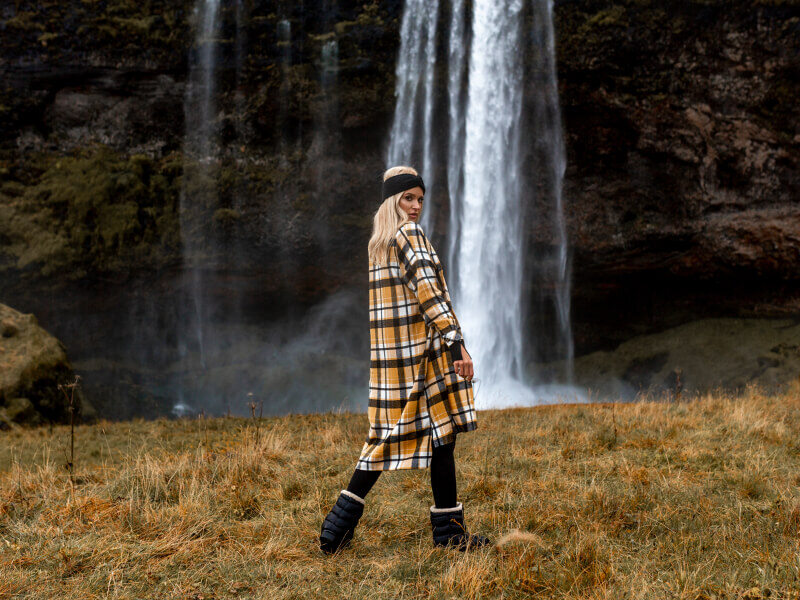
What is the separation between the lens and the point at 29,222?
19234 mm

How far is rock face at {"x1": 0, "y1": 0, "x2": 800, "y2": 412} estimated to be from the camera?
16891 millimetres

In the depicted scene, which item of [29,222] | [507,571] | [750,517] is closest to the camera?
[507,571]

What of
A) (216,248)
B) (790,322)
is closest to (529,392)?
(790,322)

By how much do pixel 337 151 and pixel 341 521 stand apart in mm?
17614

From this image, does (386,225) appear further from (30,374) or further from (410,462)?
(30,374)

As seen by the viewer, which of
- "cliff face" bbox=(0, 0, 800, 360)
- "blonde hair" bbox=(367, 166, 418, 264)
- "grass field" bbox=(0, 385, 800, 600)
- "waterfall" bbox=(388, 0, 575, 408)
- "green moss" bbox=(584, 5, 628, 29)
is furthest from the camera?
"waterfall" bbox=(388, 0, 575, 408)

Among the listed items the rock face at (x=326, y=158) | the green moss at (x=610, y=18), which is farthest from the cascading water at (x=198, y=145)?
the green moss at (x=610, y=18)

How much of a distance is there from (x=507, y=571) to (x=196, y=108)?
Answer: 1990 cm

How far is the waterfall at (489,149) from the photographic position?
1794cm

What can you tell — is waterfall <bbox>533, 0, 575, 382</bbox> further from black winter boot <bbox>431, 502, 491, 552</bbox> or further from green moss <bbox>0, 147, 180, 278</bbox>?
black winter boot <bbox>431, 502, 491, 552</bbox>

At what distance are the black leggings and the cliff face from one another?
16.8 metres

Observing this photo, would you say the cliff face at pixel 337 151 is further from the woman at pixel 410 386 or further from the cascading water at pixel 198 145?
the woman at pixel 410 386

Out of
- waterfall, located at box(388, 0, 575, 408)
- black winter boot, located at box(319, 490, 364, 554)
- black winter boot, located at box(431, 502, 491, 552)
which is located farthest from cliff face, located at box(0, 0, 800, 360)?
black winter boot, located at box(319, 490, 364, 554)

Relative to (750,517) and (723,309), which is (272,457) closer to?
(750,517)
